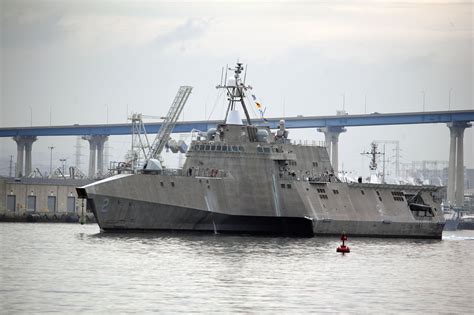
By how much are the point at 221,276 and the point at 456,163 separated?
115741 millimetres

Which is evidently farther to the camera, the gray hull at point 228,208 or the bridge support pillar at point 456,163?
the bridge support pillar at point 456,163

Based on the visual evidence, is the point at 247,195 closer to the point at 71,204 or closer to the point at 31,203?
the point at 31,203

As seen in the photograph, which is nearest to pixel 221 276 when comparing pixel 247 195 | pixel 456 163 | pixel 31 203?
pixel 247 195

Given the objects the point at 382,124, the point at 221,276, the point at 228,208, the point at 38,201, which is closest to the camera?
the point at 221,276

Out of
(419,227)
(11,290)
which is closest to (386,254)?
(419,227)

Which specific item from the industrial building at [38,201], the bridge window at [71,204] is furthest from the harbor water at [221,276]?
the bridge window at [71,204]

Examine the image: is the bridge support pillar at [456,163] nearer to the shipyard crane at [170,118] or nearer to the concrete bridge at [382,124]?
the concrete bridge at [382,124]

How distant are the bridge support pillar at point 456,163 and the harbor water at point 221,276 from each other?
8511cm

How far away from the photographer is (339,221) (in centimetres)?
7725

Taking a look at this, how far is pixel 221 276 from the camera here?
46.9m

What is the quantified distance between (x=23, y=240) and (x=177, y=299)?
29392 mm

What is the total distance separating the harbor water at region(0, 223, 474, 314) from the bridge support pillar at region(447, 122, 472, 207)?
8511cm

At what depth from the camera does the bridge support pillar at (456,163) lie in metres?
152

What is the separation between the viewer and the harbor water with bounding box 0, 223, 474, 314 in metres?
38.9
